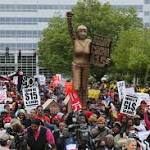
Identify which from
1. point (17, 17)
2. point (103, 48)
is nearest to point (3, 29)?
point (17, 17)

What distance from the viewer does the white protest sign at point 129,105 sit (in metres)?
15.4

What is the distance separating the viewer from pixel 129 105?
1561 centimetres

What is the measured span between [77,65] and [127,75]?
40.3m

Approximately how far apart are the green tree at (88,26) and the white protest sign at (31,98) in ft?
143

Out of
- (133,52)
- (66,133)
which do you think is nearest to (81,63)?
(66,133)

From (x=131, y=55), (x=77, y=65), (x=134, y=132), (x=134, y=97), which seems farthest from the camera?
(x=131, y=55)

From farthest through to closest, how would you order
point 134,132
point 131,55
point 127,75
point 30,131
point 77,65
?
point 127,75
point 131,55
point 77,65
point 134,132
point 30,131

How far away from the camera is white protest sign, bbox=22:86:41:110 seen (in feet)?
54.2

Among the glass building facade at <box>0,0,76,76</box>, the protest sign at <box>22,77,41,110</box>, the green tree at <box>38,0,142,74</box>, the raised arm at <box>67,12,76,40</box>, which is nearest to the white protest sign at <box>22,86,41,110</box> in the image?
the protest sign at <box>22,77,41,110</box>

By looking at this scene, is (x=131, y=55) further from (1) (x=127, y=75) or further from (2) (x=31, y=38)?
(2) (x=31, y=38)

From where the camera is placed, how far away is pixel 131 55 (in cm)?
5484

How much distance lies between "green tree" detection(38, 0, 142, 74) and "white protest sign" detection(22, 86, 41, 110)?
1717 inches

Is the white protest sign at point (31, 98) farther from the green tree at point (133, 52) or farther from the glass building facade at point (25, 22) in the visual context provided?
the glass building facade at point (25, 22)

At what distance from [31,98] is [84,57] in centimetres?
336
